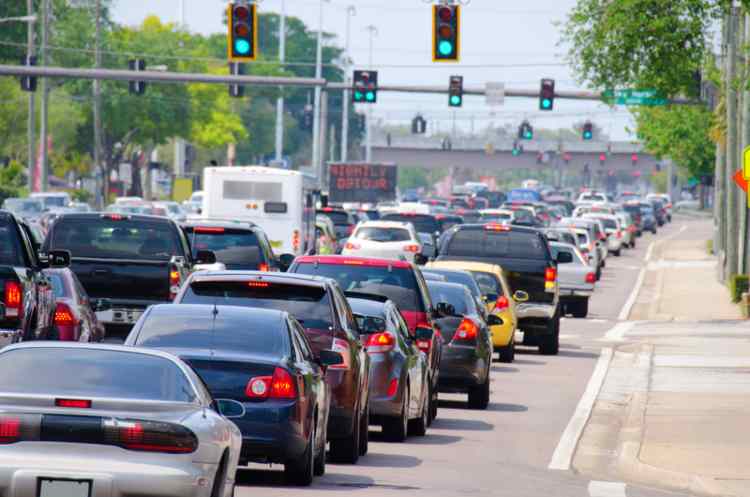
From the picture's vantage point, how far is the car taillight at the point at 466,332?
22.8 meters

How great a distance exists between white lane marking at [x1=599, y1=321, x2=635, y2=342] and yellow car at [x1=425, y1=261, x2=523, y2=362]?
8278 millimetres

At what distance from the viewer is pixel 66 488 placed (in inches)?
413

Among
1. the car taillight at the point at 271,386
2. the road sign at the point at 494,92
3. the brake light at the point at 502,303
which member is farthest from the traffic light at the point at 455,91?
the car taillight at the point at 271,386

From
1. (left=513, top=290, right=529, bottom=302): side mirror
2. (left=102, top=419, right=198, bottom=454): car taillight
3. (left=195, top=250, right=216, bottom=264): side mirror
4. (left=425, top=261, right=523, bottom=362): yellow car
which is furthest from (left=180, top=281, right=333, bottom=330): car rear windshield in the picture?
(left=513, top=290, right=529, bottom=302): side mirror

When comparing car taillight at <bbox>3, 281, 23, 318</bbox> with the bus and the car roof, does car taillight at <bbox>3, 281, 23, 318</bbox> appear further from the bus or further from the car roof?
the bus

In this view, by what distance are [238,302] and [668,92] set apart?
107 feet

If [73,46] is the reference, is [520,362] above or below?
below

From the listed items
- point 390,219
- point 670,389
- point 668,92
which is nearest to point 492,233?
point 670,389

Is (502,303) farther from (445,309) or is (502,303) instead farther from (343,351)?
(343,351)

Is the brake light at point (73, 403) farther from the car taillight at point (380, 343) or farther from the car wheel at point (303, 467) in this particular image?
the car taillight at point (380, 343)

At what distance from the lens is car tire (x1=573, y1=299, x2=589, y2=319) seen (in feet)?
152

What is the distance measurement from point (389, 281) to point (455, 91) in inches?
1720

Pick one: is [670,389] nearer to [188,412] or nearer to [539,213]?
[188,412]

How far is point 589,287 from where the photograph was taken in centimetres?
4525
